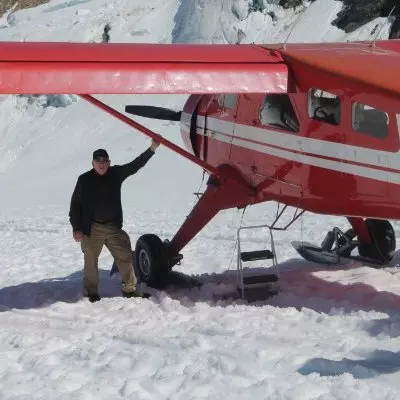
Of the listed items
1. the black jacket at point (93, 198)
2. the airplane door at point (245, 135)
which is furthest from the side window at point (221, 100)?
the black jacket at point (93, 198)

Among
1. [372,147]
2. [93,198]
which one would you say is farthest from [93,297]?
[372,147]

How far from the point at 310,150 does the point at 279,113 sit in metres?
0.58

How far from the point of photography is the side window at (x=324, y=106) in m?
6.02

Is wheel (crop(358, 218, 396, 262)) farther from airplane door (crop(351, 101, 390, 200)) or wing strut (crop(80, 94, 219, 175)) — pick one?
airplane door (crop(351, 101, 390, 200))

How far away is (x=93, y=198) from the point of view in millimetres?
6848

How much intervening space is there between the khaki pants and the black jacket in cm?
10

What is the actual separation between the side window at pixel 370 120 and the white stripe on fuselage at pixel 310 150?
0.14 meters

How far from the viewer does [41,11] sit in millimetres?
36438

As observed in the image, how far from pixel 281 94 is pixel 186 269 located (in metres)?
3.13

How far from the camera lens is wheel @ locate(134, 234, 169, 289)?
25.5ft

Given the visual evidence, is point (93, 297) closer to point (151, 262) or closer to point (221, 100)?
point (151, 262)

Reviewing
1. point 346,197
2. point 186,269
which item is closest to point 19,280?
point 186,269

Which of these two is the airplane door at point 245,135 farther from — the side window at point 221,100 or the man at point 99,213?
the man at point 99,213

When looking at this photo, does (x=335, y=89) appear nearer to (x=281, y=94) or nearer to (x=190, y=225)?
(x=281, y=94)
